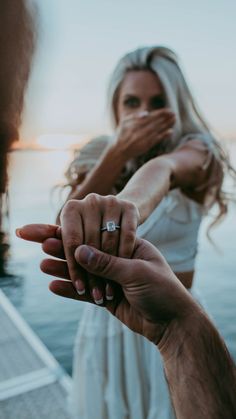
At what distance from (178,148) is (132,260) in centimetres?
62

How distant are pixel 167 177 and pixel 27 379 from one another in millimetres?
796

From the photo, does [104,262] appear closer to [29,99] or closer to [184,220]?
[29,99]

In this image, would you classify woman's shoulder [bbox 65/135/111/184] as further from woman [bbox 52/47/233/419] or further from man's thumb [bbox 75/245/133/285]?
man's thumb [bbox 75/245/133/285]

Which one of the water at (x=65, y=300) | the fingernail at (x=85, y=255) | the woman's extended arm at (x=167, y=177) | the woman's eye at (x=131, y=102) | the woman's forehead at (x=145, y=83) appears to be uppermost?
the woman's forehead at (x=145, y=83)

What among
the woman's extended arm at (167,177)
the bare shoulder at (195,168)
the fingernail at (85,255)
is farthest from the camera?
the bare shoulder at (195,168)

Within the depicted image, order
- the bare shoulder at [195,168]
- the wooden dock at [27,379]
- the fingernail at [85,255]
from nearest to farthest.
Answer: the fingernail at [85,255], the bare shoulder at [195,168], the wooden dock at [27,379]

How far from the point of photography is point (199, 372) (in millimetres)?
485

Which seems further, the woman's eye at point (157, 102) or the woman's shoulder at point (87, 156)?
the woman's shoulder at point (87, 156)

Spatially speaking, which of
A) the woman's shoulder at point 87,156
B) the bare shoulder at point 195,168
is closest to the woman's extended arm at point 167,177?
the bare shoulder at point 195,168

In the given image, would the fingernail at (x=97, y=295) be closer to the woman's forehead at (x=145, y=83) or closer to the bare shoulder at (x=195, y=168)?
the bare shoulder at (x=195, y=168)

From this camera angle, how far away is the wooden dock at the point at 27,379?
1.19 m

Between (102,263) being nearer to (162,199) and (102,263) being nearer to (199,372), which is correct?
(199,372)

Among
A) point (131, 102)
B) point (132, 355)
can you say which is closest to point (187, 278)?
point (132, 355)

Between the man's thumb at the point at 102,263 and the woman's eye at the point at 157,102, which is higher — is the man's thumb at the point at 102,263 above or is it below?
below
